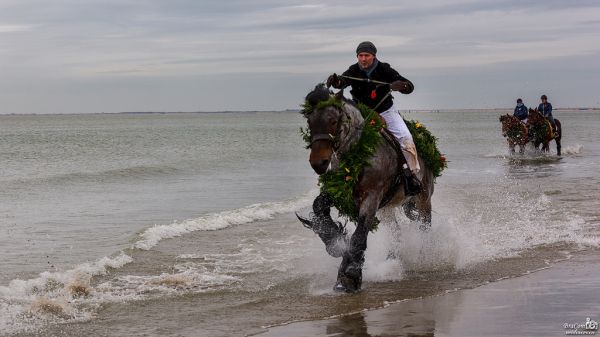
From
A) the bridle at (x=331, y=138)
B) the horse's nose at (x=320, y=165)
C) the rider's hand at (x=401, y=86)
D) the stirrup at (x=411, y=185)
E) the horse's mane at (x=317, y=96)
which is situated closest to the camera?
the horse's nose at (x=320, y=165)

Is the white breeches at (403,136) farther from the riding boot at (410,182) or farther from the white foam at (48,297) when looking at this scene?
the white foam at (48,297)

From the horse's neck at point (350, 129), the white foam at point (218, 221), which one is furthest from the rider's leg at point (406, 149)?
the white foam at point (218, 221)

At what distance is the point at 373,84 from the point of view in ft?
32.5

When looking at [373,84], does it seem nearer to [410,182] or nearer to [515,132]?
[410,182]

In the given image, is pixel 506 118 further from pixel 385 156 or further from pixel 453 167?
pixel 385 156

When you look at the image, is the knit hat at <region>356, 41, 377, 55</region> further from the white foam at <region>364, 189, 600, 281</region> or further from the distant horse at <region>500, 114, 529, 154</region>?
the distant horse at <region>500, 114, 529, 154</region>

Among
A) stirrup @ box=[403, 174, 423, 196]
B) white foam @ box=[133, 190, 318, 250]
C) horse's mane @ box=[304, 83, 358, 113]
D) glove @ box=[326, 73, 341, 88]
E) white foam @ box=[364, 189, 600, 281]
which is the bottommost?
white foam @ box=[133, 190, 318, 250]

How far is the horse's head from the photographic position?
8320 millimetres

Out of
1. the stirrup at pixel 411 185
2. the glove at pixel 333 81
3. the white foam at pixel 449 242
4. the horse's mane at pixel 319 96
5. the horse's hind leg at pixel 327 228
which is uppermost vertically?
the glove at pixel 333 81

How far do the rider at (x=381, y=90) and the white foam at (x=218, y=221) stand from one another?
16.6 feet

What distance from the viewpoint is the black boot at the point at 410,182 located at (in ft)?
32.6

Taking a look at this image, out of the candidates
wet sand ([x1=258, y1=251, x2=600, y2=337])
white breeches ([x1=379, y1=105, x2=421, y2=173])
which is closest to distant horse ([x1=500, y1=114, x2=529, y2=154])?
white breeches ([x1=379, y1=105, x2=421, y2=173])

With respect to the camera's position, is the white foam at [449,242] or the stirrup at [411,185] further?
the white foam at [449,242]

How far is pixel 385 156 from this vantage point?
9484 mm
